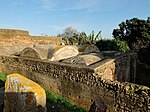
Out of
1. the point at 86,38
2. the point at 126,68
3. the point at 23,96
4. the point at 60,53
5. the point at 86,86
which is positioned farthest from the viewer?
the point at 86,38

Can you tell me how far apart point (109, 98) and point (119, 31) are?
22.3 m

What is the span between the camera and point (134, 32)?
25000 millimetres

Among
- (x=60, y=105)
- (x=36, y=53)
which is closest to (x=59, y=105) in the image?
(x=60, y=105)

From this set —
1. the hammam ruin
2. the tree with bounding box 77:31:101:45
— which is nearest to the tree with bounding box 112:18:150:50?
the tree with bounding box 77:31:101:45

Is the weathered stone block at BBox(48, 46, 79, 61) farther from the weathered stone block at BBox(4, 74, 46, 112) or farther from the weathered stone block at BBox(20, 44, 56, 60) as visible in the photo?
the weathered stone block at BBox(4, 74, 46, 112)

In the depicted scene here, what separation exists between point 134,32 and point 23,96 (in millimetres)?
22324

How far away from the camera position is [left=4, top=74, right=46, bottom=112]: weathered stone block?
446 centimetres

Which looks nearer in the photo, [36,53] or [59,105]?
[59,105]

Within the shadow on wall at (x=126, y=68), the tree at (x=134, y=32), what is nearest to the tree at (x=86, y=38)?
the tree at (x=134, y=32)

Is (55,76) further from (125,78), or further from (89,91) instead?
(125,78)

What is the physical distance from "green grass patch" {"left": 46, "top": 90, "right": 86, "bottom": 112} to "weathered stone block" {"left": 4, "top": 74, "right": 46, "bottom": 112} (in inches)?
67.3

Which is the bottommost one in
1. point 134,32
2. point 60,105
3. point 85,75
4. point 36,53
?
point 60,105

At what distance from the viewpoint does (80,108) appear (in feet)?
24.0

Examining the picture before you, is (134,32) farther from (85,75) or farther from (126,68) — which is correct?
(85,75)
